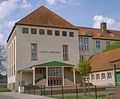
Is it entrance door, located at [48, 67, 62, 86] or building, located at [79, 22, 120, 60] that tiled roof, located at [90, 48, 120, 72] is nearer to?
entrance door, located at [48, 67, 62, 86]

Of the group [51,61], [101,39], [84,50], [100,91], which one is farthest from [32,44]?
[100,91]

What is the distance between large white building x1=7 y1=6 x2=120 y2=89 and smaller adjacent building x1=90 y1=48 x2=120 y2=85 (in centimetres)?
571

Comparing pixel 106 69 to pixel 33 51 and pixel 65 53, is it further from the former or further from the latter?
pixel 33 51

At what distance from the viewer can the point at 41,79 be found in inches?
2121

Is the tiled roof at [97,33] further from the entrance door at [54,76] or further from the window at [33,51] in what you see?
the entrance door at [54,76]

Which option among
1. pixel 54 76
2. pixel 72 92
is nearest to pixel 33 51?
pixel 54 76

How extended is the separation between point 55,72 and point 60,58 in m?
5.31

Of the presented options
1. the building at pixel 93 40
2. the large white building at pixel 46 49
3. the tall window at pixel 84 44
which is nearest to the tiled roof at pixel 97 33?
the building at pixel 93 40

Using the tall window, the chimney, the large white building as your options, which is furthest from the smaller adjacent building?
the chimney

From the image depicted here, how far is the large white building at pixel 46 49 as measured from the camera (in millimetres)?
54469

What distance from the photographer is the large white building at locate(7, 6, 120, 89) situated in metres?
54.5

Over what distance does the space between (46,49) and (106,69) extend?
1628cm

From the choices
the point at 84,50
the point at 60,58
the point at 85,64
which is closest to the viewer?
the point at 85,64

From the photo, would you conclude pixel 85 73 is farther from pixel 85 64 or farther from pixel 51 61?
pixel 51 61
